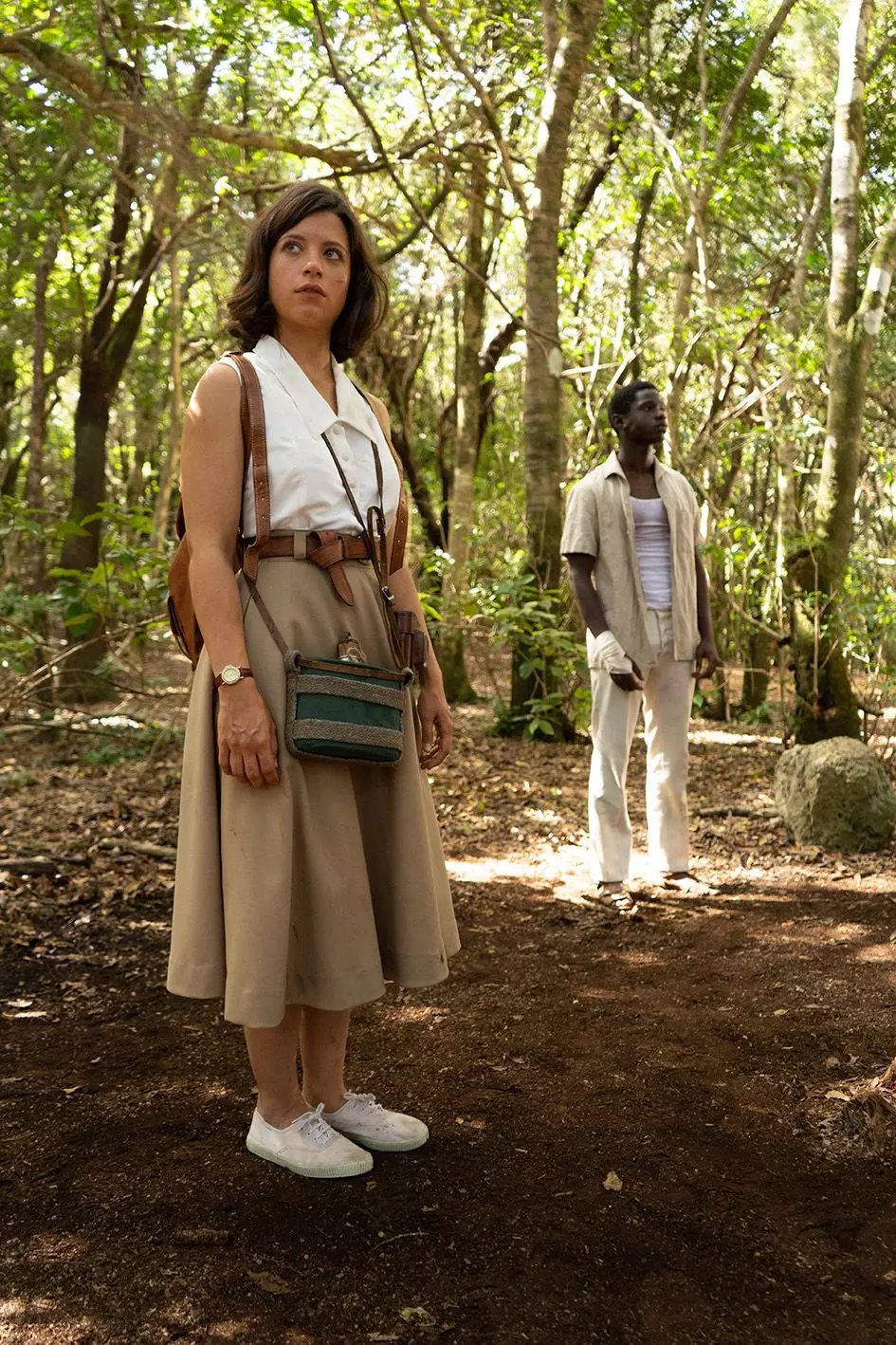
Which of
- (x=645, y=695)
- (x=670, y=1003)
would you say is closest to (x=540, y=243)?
(x=645, y=695)

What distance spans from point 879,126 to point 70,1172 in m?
13.1

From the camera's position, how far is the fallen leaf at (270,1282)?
7.38 feet

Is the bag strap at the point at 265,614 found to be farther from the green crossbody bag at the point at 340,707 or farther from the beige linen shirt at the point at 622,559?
the beige linen shirt at the point at 622,559

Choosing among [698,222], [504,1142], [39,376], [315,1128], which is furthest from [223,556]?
[39,376]

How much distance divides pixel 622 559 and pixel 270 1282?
3.56 meters

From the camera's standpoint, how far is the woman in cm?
248

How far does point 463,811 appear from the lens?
7387 mm

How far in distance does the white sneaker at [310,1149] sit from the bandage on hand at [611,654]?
106 inches

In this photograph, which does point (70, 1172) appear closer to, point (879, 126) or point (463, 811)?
point (463, 811)

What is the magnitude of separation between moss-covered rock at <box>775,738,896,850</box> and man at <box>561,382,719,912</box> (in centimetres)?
128

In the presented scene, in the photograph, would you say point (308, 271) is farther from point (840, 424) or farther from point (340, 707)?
point (840, 424)

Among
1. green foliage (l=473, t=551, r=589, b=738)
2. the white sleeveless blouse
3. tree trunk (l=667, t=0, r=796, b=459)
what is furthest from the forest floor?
tree trunk (l=667, t=0, r=796, b=459)

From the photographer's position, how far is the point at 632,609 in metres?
5.19

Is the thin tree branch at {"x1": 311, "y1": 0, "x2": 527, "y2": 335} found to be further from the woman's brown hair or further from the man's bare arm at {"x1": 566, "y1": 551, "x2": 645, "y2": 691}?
the woman's brown hair
